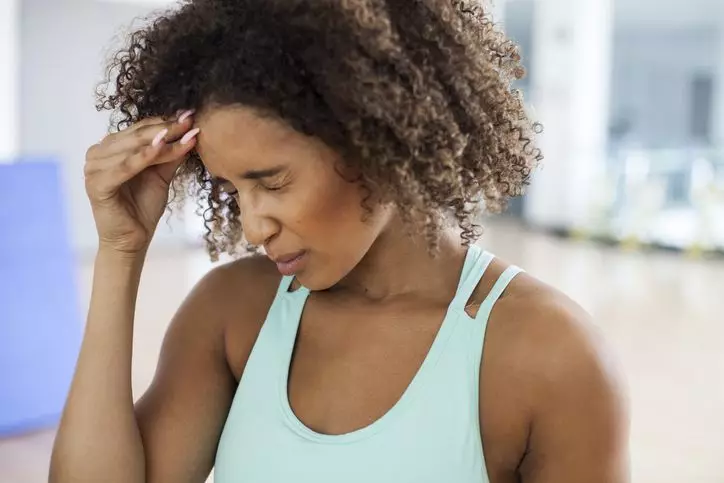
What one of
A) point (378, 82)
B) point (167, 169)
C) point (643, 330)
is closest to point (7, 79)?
point (643, 330)

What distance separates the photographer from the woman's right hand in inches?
39.7

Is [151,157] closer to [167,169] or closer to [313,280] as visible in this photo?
[167,169]

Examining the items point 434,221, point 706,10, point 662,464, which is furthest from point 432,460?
point 706,10

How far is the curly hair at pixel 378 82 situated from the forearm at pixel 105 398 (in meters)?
0.21

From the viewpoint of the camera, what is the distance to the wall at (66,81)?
7215 millimetres

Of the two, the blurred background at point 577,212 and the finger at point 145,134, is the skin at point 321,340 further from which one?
the blurred background at point 577,212

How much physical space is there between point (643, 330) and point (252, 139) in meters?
4.49

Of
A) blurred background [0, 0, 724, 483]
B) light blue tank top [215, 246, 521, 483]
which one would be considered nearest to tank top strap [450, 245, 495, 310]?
light blue tank top [215, 246, 521, 483]

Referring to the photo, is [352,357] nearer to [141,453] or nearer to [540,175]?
[141,453]

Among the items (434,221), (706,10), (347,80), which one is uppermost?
(706,10)

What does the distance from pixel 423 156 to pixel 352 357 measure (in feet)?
0.83

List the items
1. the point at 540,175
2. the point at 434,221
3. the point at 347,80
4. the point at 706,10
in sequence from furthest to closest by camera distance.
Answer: the point at 540,175, the point at 706,10, the point at 434,221, the point at 347,80

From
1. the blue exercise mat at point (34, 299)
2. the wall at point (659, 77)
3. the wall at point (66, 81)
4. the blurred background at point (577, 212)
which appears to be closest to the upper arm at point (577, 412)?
the blurred background at point (577, 212)

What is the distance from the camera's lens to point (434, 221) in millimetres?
977
